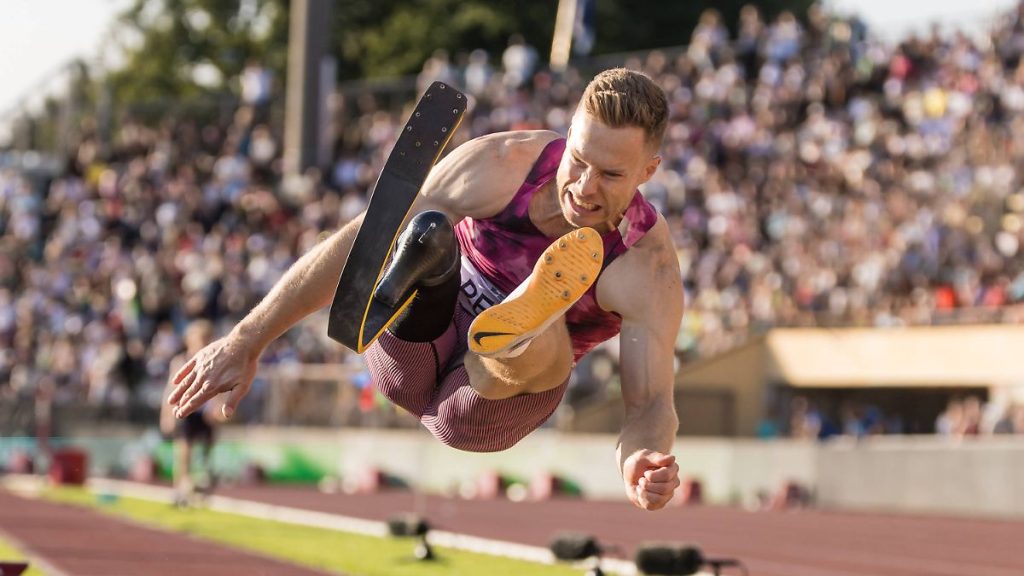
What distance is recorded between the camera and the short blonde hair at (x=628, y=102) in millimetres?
5543

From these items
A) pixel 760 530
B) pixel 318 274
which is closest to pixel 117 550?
pixel 318 274

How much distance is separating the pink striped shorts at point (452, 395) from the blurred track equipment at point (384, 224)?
56cm

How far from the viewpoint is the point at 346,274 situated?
584cm

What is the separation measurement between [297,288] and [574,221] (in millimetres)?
995

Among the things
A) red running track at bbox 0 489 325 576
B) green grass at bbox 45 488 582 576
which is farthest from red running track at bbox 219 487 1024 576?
red running track at bbox 0 489 325 576

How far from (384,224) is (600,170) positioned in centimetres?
81

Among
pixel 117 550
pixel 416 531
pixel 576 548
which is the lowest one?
pixel 117 550

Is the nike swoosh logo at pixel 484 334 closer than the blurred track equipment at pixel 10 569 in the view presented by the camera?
Yes

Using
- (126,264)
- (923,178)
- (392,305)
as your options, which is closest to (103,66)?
(126,264)

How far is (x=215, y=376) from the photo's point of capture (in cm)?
578

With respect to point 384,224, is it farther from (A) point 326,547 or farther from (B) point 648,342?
(A) point 326,547

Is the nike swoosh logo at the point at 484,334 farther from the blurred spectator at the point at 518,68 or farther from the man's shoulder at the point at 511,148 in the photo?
the blurred spectator at the point at 518,68

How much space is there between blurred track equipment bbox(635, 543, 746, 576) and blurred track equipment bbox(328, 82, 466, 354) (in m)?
2.23

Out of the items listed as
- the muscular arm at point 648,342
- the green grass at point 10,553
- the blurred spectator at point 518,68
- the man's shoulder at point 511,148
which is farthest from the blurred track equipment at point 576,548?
the blurred spectator at point 518,68
